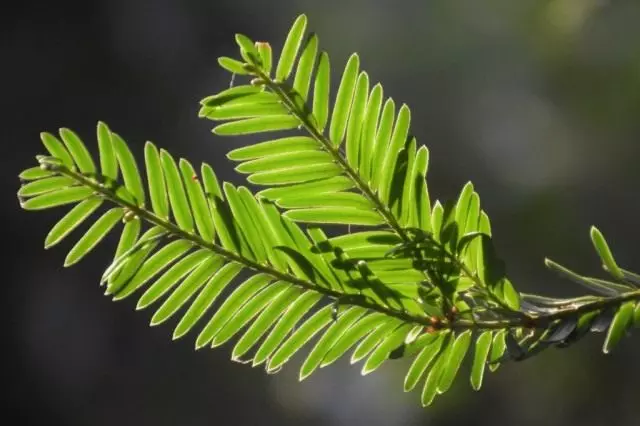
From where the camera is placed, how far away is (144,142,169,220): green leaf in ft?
0.69

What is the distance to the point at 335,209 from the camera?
21 centimetres

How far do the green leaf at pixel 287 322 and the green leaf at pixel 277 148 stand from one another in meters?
0.04

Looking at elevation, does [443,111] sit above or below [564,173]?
above

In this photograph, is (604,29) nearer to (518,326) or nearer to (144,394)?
(144,394)

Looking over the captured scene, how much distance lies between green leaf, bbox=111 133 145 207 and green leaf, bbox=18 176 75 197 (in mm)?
14

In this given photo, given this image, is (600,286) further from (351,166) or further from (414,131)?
(414,131)

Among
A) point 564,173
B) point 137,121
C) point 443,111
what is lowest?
point 564,173

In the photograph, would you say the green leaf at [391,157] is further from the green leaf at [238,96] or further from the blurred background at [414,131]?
the blurred background at [414,131]

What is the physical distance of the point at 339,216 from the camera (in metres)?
0.21

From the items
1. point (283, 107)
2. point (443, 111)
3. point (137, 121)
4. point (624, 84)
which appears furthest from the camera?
point (137, 121)

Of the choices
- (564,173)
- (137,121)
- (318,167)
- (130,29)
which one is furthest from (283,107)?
(130,29)

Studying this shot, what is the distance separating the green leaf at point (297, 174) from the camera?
0.21m

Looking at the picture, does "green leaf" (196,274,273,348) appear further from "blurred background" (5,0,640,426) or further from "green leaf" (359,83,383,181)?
"blurred background" (5,0,640,426)

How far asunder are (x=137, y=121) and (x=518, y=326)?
1.49 metres
